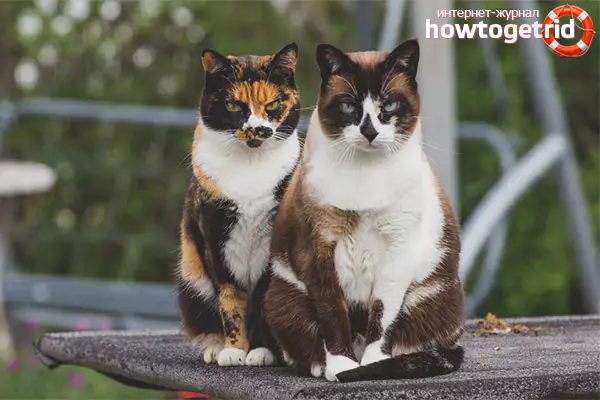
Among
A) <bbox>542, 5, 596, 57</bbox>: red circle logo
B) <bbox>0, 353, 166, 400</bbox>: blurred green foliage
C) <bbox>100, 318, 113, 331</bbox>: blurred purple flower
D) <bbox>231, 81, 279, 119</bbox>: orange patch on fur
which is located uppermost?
<bbox>542, 5, 596, 57</bbox>: red circle logo

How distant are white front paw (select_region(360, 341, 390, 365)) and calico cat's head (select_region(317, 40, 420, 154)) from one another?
22cm

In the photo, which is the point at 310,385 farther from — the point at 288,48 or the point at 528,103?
the point at 528,103

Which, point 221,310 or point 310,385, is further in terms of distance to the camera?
point 221,310

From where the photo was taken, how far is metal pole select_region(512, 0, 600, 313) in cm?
286

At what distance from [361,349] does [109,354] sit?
51 centimetres

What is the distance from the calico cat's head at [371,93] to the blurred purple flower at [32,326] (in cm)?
289

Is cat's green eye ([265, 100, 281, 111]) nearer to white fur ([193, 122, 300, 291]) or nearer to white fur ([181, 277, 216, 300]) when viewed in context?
white fur ([193, 122, 300, 291])

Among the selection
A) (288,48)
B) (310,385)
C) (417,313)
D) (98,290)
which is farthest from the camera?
(98,290)

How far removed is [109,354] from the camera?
1670mm

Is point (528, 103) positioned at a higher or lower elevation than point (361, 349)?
higher

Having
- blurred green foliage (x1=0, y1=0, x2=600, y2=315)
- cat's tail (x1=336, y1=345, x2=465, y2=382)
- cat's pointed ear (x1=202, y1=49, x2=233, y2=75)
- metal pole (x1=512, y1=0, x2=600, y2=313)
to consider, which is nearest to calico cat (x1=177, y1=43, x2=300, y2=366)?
cat's pointed ear (x1=202, y1=49, x2=233, y2=75)

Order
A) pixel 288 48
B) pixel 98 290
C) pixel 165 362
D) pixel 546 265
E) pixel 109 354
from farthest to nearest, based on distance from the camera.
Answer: pixel 546 265 → pixel 98 290 → pixel 109 354 → pixel 165 362 → pixel 288 48

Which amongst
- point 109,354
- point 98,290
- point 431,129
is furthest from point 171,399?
point 109,354

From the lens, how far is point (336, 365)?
4.09 feet
